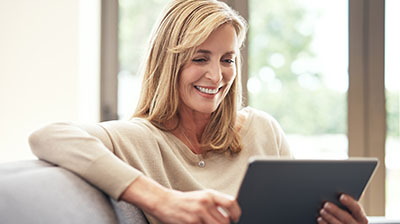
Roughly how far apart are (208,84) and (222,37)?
0.15 m

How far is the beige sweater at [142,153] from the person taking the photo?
42.1 inches

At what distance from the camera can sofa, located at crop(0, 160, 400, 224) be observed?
89cm

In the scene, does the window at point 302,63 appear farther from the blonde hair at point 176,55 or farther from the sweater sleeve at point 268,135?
Answer: the blonde hair at point 176,55

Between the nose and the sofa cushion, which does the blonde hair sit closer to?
the nose

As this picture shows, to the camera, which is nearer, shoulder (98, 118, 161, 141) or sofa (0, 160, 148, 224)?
sofa (0, 160, 148, 224)

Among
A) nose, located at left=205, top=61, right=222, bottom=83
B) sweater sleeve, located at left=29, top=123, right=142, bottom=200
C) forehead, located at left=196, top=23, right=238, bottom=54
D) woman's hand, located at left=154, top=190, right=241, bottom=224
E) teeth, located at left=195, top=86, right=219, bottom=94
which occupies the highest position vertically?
forehead, located at left=196, top=23, right=238, bottom=54

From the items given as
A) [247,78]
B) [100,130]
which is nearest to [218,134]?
[100,130]

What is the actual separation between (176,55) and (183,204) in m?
0.63

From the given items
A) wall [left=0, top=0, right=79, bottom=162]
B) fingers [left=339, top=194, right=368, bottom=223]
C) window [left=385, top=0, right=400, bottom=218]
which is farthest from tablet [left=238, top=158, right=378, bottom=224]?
window [left=385, top=0, right=400, bottom=218]

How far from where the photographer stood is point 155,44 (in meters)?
1.54

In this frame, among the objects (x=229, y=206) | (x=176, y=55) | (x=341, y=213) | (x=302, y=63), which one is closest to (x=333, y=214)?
(x=341, y=213)

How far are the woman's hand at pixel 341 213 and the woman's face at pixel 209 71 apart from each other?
1.87 feet

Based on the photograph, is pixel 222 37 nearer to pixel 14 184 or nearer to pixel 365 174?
pixel 365 174

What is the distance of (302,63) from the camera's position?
2.84 meters
